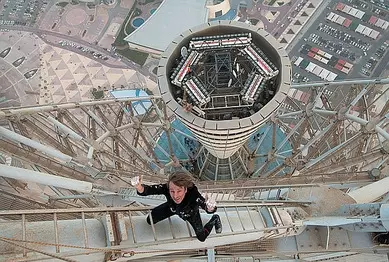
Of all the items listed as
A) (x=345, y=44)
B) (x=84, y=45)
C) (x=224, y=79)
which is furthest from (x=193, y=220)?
(x=345, y=44)

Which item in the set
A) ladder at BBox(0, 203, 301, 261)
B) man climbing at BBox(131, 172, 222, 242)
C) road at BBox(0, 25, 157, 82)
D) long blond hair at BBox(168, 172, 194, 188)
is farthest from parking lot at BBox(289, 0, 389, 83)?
long blond hair at BBox(168, 172, 194, 188)

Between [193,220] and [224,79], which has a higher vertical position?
[224,79]

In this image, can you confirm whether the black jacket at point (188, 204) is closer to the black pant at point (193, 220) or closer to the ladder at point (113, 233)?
the black pant at point (193, 220)

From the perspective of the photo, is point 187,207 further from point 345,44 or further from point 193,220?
point 345,44

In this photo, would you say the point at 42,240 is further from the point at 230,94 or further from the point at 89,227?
the point at 230,94

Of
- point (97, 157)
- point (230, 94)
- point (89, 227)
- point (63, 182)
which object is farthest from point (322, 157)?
point (89, 227)

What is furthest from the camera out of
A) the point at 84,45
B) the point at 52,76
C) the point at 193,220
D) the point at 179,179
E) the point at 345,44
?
the point at 84,45

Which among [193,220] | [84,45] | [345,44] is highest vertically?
[84,45]
